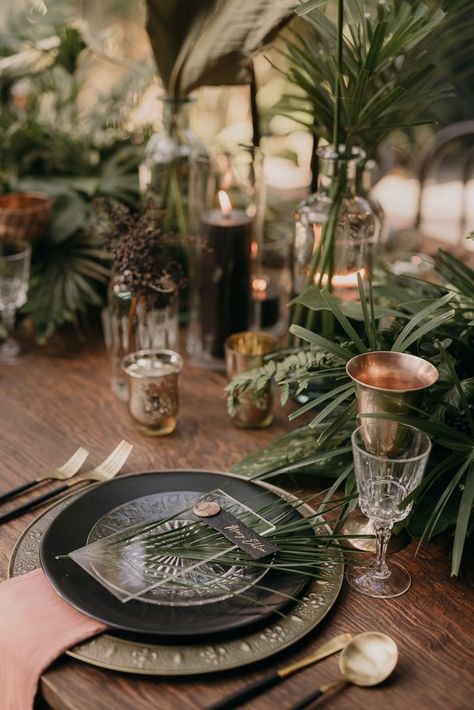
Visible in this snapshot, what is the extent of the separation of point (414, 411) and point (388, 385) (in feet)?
0.23

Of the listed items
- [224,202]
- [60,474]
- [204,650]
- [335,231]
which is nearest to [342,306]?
[335,231]

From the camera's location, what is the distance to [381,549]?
3.29 feet

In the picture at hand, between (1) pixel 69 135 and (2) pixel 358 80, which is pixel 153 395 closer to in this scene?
(2) pixel 358 80

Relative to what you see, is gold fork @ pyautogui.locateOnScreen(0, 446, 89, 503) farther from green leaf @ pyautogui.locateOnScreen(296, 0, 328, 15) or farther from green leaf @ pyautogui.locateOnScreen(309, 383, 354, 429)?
green leaf @ pyautogui.locateOnScreen(296, 0, 328, 15)

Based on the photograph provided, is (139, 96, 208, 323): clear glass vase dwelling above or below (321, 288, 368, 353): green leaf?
above

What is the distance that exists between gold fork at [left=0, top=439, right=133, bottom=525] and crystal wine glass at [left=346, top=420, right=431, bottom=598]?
380 millimetres

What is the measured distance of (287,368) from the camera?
1186 millimetres

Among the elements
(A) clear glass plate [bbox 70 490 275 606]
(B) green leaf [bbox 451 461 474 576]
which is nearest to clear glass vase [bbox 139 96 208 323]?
(A) clear glass plate [bbox 70 490 275 606]

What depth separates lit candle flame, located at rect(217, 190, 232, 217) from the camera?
149 centimetres

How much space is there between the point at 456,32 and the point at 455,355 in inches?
20.4

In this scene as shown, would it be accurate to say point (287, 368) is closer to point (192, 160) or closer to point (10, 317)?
point (192, 160)

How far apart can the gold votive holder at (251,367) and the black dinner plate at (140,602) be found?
0.21m

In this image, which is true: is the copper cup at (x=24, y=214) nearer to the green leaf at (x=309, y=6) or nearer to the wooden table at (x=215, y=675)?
the wooden table at (x=215, y=675)

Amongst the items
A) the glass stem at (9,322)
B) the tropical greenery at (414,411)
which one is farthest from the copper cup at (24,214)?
the tropical greenery at (414,411)
